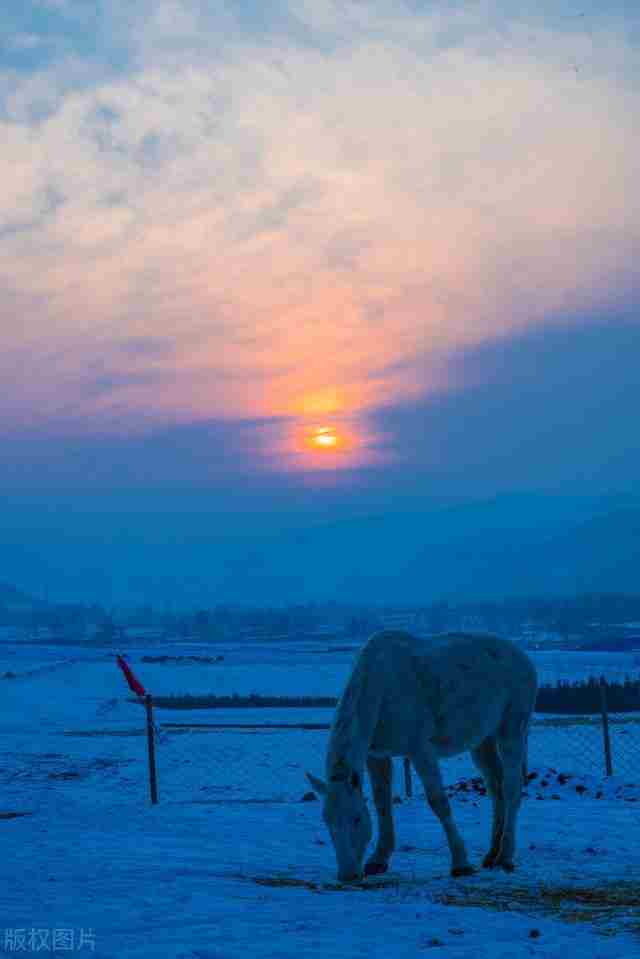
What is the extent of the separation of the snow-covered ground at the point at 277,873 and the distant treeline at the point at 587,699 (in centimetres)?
1321

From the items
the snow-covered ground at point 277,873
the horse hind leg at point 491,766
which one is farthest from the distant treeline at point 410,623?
the horse hind leg at point 491,766

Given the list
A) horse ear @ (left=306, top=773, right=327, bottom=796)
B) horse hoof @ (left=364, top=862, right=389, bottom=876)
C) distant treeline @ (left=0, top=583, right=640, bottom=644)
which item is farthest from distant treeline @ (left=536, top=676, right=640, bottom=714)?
distant treeline @ (left=0, top=583, right=640, bottom=644)

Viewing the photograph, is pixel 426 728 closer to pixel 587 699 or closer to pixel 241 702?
pixel 587 699

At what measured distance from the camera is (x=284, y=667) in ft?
219

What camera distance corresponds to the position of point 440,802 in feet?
31.1

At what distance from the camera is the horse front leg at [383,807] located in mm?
9820

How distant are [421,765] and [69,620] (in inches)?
7523

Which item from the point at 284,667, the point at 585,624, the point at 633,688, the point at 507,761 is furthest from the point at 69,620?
the point at 507,761

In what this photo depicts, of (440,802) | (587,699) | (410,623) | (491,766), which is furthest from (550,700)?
(410,623)

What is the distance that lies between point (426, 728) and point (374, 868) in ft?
4.76

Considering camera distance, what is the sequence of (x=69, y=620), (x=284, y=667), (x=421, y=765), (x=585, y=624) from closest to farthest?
(x=421, y=765) → (x=284, y=667) → (x=585, y=624) → (x=69, y=620)

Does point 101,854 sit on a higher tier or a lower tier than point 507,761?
lower

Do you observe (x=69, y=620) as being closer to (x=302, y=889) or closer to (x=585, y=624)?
(x=585, y=624)

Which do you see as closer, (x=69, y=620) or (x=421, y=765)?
(x=421, y=765)
